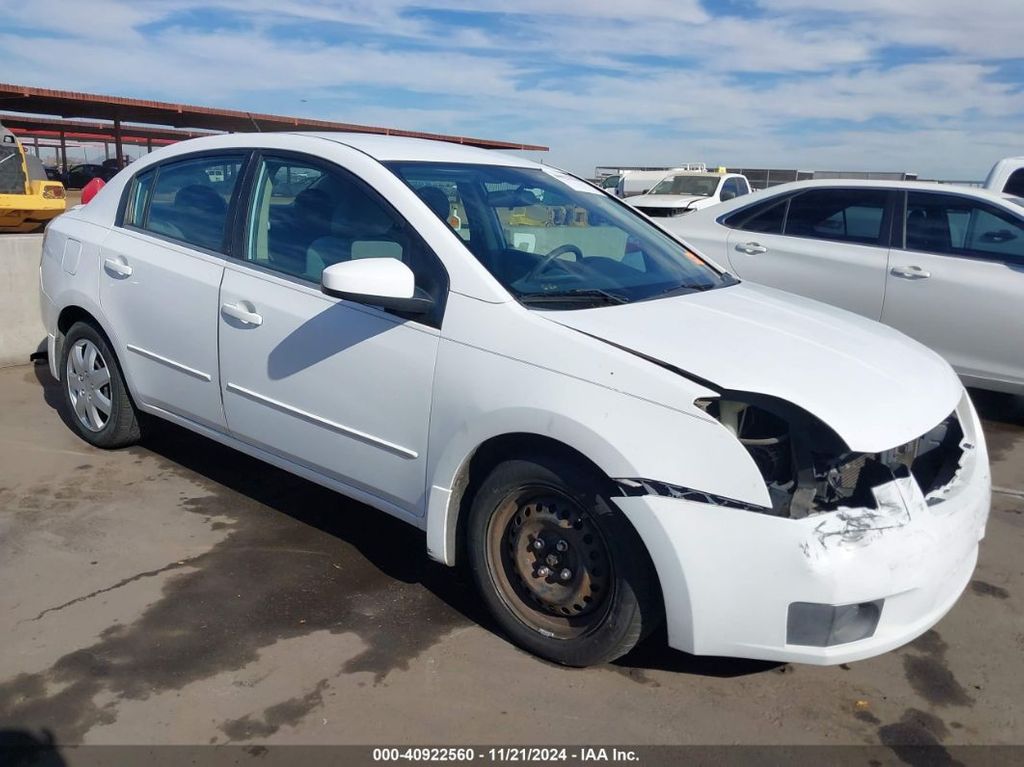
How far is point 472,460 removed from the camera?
3.04 meters

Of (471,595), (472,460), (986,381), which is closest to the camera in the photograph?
(472,460)

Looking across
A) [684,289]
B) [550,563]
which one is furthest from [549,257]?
[550,563]

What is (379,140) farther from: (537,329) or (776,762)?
(776,762)

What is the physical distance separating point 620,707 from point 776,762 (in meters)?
0.49

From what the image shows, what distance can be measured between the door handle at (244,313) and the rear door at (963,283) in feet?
14.5

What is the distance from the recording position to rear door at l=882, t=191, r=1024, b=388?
18.7ft

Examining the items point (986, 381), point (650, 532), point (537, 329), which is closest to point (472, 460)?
point (537, 329)

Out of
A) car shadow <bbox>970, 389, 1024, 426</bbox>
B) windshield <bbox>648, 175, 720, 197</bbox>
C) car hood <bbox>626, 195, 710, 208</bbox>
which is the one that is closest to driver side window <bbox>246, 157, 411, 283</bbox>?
car shadow <bbox>970, 389, 1024, 426</bbox>

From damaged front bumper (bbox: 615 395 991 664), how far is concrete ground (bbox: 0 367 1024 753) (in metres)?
0.34

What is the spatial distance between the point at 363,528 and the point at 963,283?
14.0 ft

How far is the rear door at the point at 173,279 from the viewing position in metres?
3.85

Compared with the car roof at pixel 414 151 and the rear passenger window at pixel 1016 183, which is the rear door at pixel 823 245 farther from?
the rear passenger window at pixel 1016 183

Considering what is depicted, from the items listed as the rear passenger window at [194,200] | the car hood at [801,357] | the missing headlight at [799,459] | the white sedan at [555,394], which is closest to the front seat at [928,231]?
the white sedan at [555,394]

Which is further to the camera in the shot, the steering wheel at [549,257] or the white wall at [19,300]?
the white wall at [19,300]
